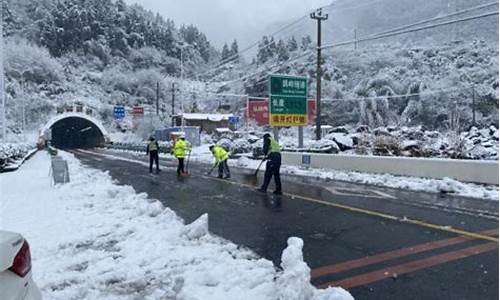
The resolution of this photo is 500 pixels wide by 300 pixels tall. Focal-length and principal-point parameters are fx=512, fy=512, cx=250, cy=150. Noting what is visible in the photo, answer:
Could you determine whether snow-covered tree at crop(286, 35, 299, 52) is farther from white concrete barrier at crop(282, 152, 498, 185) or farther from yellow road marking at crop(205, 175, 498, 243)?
yellow road marking at crop(205, 175, 498, 243)

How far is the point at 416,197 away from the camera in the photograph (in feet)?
42.3

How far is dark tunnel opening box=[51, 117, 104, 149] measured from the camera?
8860 cm

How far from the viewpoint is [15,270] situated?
10.8 ft

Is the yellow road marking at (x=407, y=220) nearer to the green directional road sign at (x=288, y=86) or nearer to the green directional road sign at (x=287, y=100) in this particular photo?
the green directional road sign at (x=287, y=100)

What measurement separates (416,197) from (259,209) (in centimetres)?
432

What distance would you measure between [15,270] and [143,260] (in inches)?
141

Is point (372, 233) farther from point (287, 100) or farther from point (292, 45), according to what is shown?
point (292, 45)

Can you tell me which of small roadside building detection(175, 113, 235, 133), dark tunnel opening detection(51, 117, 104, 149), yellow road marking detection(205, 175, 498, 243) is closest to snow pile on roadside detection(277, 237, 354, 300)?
yellow road marking detection(205, 175, 498, 243)

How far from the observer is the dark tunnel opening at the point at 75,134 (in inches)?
Result: 3488

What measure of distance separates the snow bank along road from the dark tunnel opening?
76240 millimetres

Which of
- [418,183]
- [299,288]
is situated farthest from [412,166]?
[299,288]

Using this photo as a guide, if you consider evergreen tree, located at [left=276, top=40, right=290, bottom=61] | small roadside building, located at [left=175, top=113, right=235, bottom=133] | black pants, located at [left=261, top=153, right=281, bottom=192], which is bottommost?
black pants, located at [left=261, top=153, right=281, bottom=192]

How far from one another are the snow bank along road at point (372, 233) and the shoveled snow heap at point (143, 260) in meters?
0.57

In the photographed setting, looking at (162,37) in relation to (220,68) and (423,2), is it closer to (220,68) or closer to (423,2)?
(220,68)
